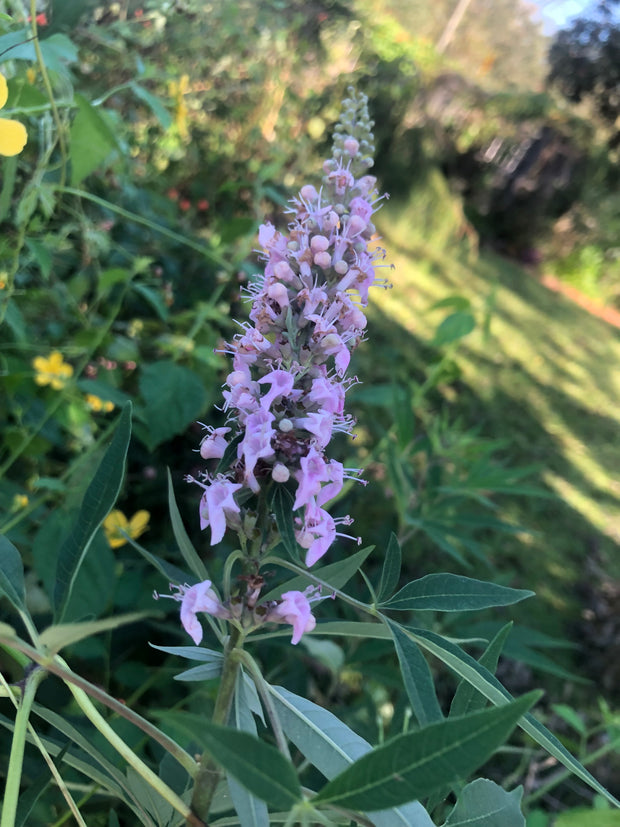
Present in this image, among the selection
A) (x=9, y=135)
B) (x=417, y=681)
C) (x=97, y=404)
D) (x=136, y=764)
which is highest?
(x=9, y=135)

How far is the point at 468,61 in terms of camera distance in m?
10.2

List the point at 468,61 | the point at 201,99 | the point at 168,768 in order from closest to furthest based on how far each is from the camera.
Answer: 1. the point at 168,768
2. the point at 201,99
3. the point at 468,61

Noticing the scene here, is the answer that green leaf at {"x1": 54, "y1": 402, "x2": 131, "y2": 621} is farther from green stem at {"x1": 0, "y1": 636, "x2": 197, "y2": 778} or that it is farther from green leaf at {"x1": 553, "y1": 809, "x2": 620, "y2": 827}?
green leaf at {"x1": 553, "y1": 809, "x2": 620, "y2": 827}

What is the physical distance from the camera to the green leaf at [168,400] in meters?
1.04

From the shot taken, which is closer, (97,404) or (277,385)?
(277,385)

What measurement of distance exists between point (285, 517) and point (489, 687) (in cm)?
16

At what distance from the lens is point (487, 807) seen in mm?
414

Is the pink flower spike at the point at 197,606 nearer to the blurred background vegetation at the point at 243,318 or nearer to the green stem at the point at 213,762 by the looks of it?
the green stem at the point at 213,762

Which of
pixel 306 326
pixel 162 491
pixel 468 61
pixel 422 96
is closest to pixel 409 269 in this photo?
pixel 422 96

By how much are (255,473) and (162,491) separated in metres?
1.00

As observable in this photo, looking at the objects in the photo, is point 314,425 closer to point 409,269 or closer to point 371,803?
point 371,803

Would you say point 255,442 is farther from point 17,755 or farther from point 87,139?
point 87,139

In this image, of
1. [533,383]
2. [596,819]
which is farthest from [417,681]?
[533,383]

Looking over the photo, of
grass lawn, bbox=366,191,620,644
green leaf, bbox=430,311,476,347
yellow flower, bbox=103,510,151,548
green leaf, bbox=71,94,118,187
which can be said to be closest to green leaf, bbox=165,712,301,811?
green leaf, bbox=71,94,118,187
